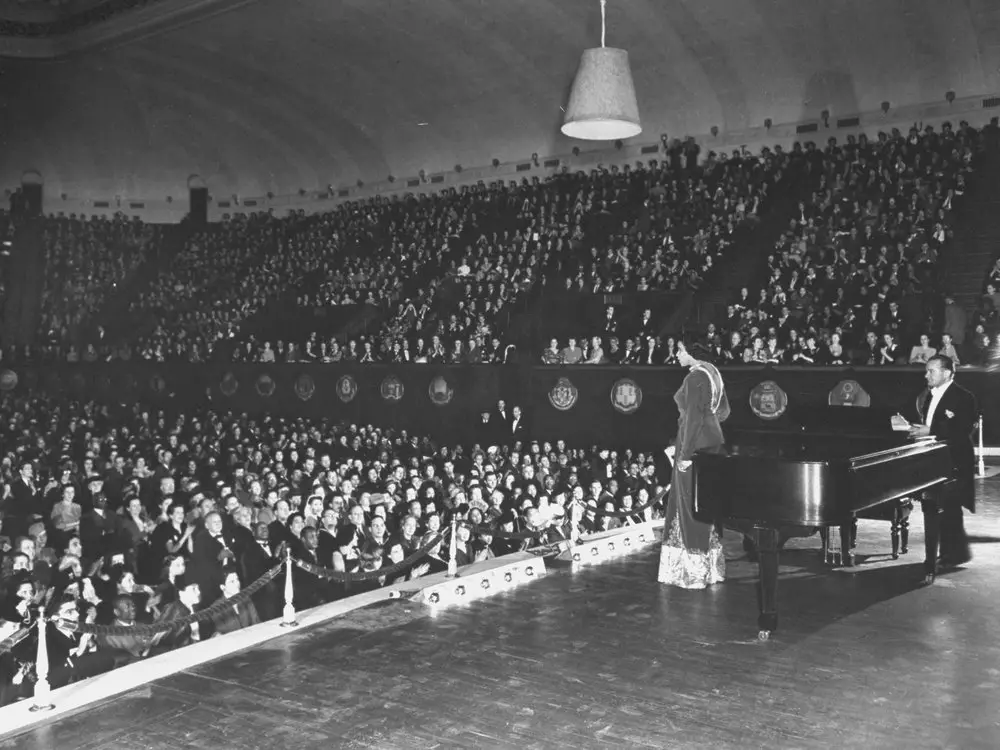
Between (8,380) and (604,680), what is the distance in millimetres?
23083

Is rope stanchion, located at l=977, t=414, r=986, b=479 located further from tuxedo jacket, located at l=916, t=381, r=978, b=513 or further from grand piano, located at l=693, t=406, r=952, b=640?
grand piano, located at l=693, t=406, r=952, b=640

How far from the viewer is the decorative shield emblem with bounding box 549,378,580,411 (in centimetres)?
1780

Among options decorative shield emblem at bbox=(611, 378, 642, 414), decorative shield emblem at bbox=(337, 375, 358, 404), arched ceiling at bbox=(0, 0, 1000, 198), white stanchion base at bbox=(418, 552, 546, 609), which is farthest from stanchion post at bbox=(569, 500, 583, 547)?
arched ceiling at bbox=(0, 0, 1000, 198)

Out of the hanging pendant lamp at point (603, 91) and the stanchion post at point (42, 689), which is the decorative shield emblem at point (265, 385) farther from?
the stanchion post at point (42, 689)

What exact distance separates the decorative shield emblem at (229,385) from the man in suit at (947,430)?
712 inches

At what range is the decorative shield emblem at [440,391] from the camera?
19.4m

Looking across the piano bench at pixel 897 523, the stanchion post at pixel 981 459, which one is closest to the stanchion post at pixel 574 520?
the piano bench at pixel 897 523

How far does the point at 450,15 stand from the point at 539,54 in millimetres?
2571

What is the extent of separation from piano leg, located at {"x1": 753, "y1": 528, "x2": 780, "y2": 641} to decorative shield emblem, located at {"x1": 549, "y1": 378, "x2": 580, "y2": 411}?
39.9ft

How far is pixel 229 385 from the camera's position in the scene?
22.9 metres

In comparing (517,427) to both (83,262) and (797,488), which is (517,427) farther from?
(83,262)

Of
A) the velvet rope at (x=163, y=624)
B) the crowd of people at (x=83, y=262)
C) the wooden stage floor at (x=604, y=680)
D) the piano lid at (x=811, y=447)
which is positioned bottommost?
the wooden stage floor at (x=604, y=680)

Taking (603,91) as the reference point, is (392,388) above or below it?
below

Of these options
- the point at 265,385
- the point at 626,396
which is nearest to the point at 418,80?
the point at 265,385
